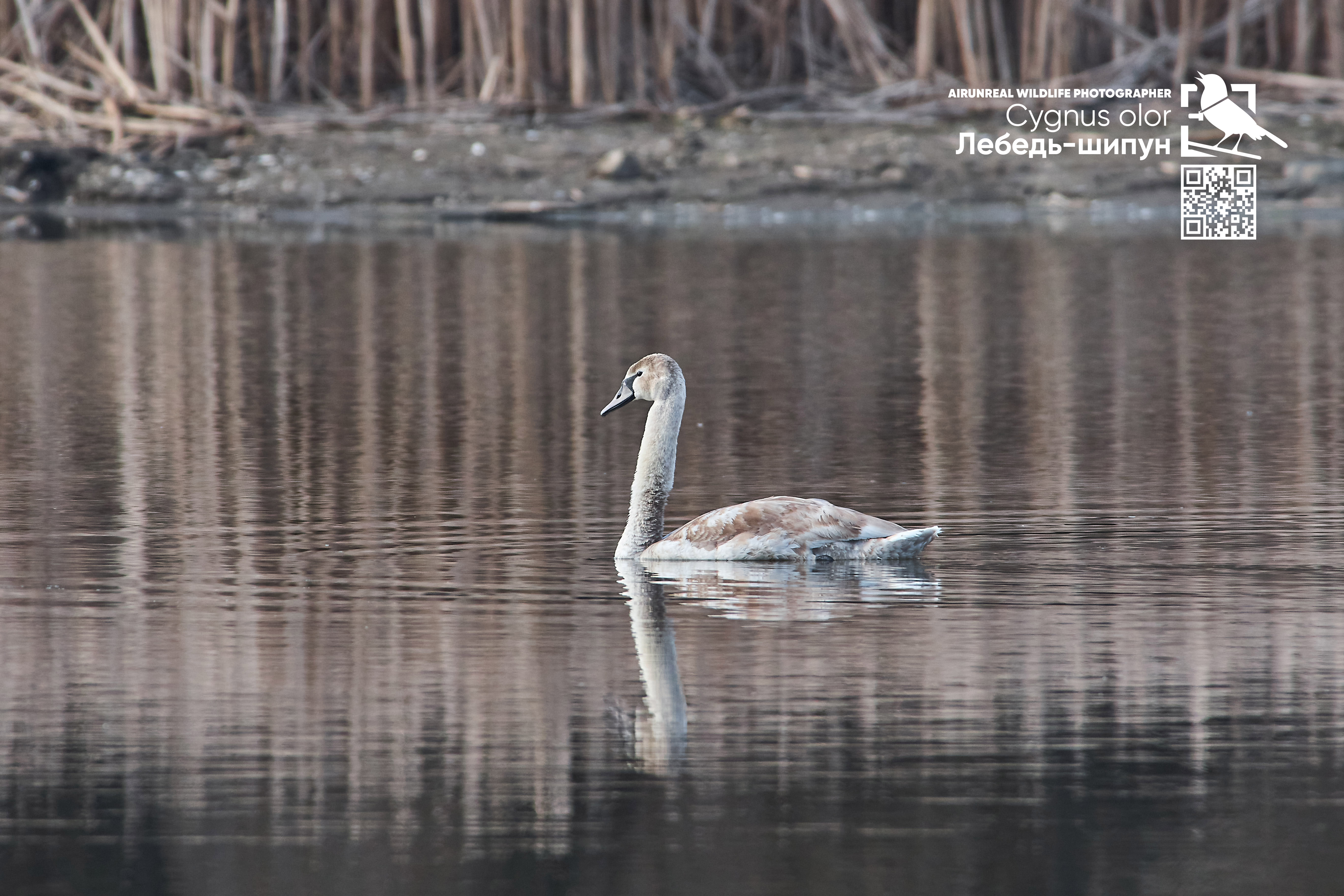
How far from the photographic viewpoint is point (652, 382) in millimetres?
9516

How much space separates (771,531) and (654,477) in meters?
0.61

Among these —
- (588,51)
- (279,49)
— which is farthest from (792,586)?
(279,49)

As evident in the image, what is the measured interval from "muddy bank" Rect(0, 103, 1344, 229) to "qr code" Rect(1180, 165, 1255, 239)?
8.9 inches

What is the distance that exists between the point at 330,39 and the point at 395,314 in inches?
470

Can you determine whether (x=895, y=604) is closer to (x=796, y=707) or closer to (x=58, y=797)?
(x=796, y=707)

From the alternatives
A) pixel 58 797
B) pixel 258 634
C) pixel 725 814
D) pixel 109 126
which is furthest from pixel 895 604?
pixel 109 126

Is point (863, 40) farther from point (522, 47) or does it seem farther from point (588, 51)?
point (522, 47)

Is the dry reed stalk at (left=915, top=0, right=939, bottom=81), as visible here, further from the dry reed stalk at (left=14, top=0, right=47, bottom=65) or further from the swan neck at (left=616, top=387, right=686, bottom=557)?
the swan neck at (left=616, top=387, right=686, bottom=557)

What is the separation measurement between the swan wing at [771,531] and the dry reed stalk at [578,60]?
20.3 m

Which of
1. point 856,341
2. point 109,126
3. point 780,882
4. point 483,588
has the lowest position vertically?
point 780,882

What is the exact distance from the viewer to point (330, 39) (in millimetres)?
30016

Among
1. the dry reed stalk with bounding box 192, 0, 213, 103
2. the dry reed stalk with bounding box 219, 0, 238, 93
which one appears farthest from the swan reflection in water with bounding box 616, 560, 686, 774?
the dry reed stalk with bounding box 219, 0, 238, 93

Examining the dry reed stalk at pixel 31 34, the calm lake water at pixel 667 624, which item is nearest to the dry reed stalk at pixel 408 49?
the dry reed stalk at pixel 31 34

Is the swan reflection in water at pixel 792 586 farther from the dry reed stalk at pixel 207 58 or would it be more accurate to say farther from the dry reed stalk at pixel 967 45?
the dry reed stalk at pixel 207 58
